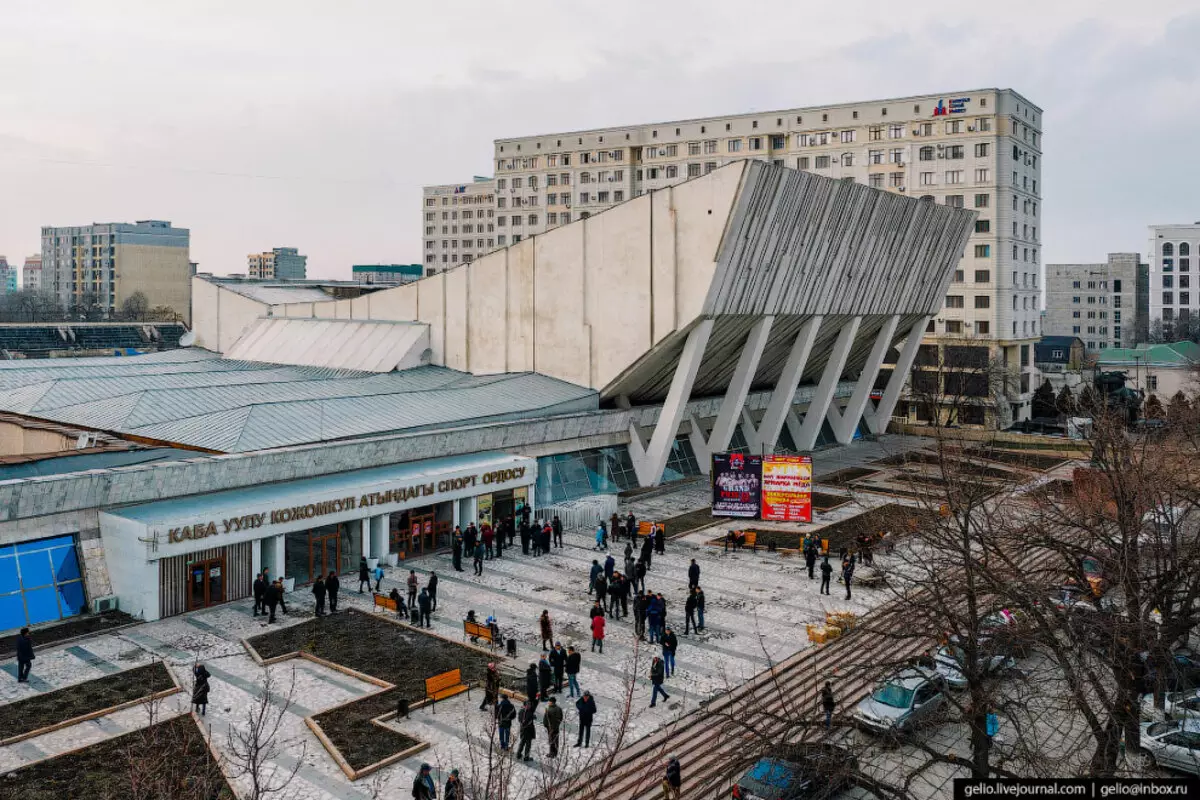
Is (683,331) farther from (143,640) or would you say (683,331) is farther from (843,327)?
(143,640)

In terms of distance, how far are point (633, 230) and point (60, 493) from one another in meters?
24.0

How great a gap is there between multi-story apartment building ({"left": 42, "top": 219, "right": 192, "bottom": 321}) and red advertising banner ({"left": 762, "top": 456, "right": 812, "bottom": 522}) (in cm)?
13168

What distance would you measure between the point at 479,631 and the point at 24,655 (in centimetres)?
917

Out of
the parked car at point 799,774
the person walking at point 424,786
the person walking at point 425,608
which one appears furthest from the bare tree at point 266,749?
the parked car at point 799,774

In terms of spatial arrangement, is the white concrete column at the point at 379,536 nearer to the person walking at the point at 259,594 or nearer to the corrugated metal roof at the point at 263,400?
the corrugated metal roof at the point at 263,400

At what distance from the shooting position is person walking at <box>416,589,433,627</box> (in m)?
24.5

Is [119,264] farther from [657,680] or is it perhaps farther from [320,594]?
[657,680]

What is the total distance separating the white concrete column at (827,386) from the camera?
167 ft

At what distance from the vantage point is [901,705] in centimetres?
1859

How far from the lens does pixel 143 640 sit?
2305 cm

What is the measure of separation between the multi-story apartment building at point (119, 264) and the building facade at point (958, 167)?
327 feet

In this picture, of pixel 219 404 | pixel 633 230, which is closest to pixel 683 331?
pixel 633 230

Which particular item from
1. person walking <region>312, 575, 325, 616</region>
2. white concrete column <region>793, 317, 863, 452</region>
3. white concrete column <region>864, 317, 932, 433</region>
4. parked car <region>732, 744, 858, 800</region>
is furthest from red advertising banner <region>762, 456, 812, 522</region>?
white concrete column <region>864, 317, 932, 433</region>

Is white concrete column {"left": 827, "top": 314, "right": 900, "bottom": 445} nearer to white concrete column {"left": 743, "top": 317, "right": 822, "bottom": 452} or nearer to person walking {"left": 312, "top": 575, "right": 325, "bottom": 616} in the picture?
white concrete column {"left": 743, "top": 317, "right": 822, "bottom": 452}
